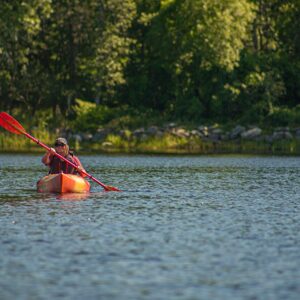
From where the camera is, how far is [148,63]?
256ft

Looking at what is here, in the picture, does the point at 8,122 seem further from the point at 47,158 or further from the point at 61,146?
the point at 61,146

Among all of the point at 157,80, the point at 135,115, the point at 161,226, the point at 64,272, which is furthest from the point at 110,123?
the point at 64,272

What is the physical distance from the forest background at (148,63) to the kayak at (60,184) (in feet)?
122

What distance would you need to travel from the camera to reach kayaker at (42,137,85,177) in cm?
3184

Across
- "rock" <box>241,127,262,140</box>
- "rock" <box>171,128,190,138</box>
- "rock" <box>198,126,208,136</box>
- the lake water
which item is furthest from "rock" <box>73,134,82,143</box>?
the lake water

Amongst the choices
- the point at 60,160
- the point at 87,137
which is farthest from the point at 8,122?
the point at 87,137

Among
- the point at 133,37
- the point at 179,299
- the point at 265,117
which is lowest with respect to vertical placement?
A: the point at 179,299

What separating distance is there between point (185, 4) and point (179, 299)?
2314 inches

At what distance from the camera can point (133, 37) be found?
77.2m

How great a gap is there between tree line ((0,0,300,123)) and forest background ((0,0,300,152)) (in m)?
0.08

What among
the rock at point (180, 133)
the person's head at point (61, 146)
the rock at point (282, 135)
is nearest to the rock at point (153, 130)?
the rock at point (180, 133)

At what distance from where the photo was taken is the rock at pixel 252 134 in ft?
224

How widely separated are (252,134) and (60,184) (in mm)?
38679

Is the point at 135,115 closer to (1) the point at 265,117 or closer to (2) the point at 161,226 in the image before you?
(1) the point at 265,117
